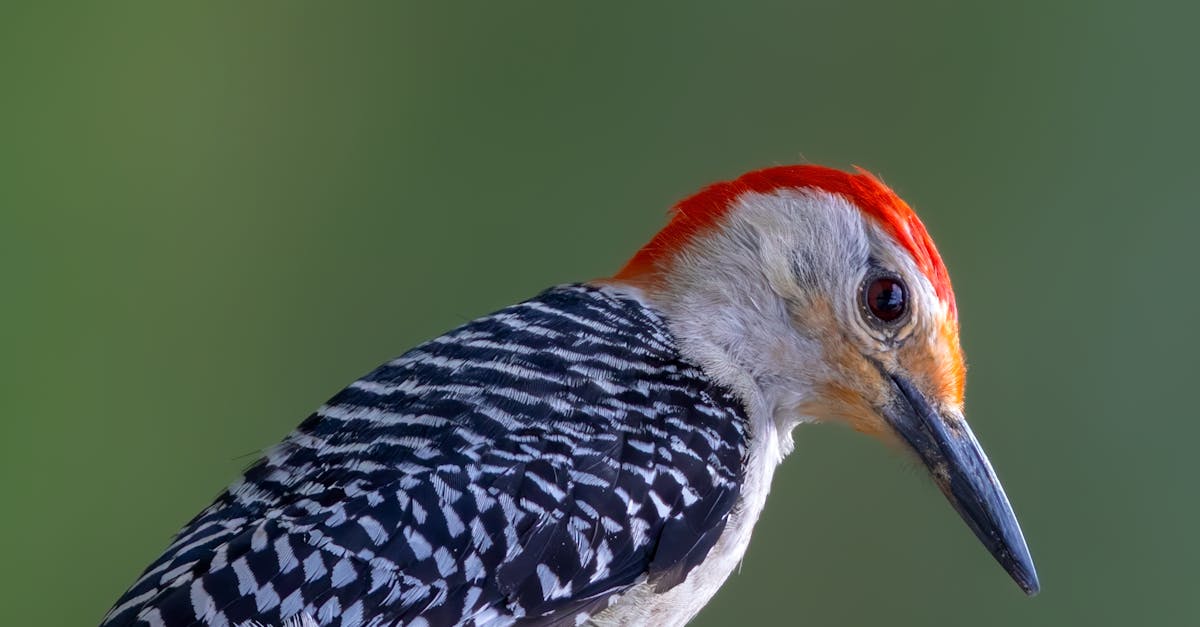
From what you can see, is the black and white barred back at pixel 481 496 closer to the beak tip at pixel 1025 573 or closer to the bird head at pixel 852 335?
the bird head at pixel 852 335

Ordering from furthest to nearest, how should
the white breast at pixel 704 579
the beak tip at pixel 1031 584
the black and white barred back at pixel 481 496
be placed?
the beak tip at pixel 1031 584 → the white breast at pixel 704 579 → the black and white barred back at pixel 481 496

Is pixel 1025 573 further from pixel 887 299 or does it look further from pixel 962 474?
pixel 887 299

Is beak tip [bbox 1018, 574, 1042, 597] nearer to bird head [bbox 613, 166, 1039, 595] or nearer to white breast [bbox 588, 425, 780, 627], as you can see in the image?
bird head [bbox 613, 166, 1039, 595]

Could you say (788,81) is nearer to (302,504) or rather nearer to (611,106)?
(611,106)

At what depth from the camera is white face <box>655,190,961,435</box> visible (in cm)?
178

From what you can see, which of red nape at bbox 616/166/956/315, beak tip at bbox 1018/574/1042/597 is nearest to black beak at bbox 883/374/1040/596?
beak tip at bbox 1018/574/1042/597

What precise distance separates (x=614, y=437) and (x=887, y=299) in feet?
1.50

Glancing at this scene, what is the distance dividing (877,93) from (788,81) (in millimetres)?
236

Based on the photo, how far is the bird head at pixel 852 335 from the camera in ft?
5.84

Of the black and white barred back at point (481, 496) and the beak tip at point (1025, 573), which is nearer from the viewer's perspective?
the black and white barred back at point (481, 496)

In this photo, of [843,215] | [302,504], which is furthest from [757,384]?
[302,504]

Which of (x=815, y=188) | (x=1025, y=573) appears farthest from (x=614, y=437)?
(x=1025, y=573)

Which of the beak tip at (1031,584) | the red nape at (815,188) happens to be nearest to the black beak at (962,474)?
the beak tip at (1031,584)

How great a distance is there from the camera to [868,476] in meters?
3.31
